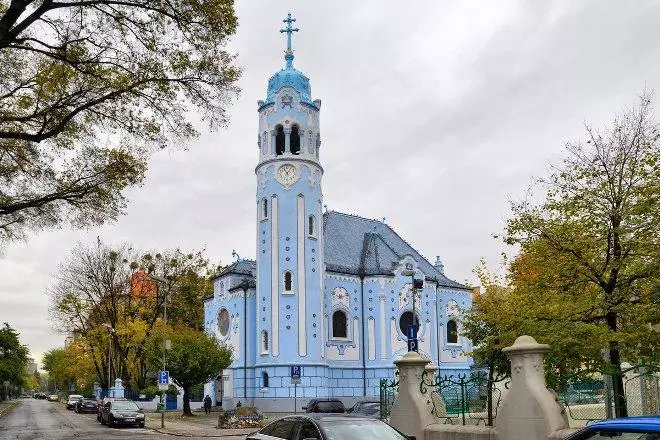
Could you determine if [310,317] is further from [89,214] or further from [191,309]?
[89,214]

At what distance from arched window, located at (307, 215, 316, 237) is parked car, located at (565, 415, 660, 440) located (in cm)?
3833

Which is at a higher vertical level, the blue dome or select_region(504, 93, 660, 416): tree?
the blue dome

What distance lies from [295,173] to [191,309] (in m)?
23.2

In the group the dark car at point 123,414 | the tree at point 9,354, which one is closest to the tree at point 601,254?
the dark car at point 123,414

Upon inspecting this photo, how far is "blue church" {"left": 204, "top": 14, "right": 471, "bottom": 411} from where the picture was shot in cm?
4275

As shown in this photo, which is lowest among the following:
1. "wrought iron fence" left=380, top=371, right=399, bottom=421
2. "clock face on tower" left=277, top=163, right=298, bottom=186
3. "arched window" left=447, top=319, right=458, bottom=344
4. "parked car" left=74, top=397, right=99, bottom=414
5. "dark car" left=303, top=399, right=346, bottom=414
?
"parked car" left=74, top=397, right=99, bottom=414

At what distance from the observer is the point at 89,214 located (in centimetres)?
1570

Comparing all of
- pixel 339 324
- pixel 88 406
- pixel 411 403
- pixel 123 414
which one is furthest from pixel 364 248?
pixel 411 403

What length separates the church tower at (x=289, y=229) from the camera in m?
42.7

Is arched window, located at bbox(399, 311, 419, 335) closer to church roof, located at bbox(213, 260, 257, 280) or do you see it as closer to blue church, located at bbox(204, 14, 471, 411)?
blue church, located at bbox(204, 14, 471, 411)

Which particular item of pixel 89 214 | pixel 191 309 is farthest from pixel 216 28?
pixel 191 309

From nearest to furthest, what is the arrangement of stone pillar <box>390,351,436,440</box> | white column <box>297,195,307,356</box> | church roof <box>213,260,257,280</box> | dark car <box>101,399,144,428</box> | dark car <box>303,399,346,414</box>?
stone pillar <box>390,351,436,440</box>
dark car <box>303,399,346,414</box>
dark car <box>101,399,144,428</box>
white column <box>297,195,307,356</box>
church roof <box>213,260,257,280</box>

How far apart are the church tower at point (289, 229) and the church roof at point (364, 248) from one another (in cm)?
353

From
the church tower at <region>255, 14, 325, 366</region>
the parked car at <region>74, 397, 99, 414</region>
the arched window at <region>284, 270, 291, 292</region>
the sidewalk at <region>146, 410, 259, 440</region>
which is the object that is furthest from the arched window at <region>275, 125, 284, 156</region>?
the parked car at <region>74, 397, 99, 414</region>
